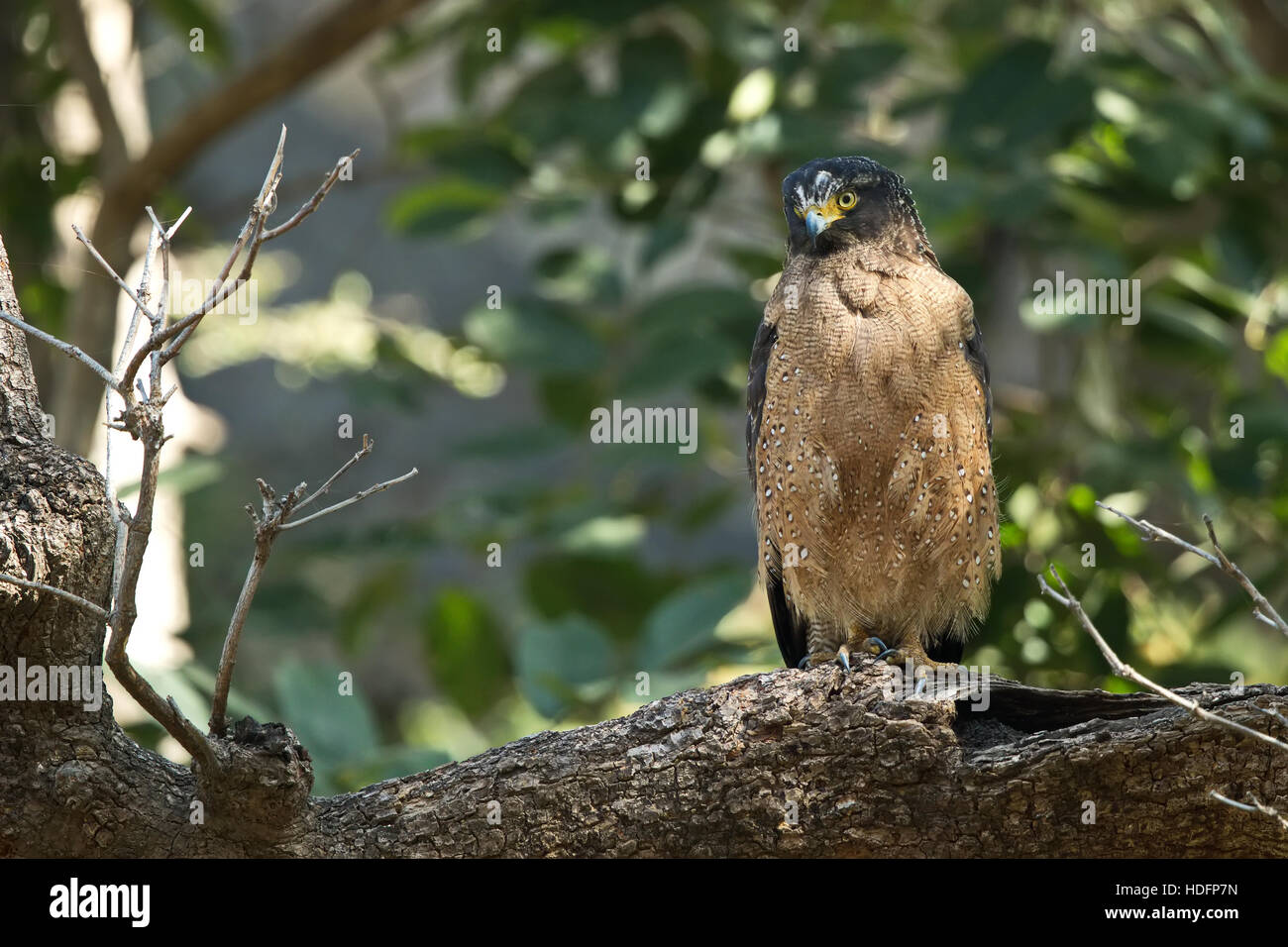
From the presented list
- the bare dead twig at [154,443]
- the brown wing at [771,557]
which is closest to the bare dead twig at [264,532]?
the bare dead twig at [154,443]

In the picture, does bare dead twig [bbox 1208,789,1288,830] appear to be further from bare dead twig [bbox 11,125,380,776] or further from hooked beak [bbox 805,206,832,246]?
hooked beak [bbox 805,206,832,246]

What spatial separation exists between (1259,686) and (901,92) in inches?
241

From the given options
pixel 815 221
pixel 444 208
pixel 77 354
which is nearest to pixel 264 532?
pixel 77 354

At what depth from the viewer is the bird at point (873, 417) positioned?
415cm

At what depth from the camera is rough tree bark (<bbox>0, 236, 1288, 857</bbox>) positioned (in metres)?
3.01

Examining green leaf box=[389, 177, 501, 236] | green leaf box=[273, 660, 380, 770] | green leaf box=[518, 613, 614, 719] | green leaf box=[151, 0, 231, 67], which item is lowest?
green leaf box=[273, 660, 380, 770]

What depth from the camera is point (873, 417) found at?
4184mm

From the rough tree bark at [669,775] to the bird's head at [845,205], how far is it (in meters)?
1.46

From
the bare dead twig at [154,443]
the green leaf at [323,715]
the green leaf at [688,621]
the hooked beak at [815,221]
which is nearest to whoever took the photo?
the bare dead twig at [154,443]

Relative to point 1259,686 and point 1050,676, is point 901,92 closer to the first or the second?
point 1050,676

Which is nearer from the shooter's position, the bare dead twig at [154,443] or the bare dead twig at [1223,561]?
the bare dead twig at [154,443]

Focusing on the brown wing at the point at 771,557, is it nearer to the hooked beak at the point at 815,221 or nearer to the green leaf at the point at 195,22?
the hooked beak at the point at 815,221

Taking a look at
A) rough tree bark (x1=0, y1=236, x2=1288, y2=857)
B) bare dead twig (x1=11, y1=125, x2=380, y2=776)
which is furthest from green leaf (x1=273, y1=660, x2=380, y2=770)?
bare dead twig (x1=11, y1=125, x2=380, y2=776)

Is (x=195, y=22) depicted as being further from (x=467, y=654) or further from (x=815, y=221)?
(x=815, y=221)
